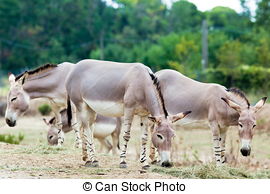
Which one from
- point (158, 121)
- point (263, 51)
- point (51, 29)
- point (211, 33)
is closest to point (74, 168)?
point (158, 121)

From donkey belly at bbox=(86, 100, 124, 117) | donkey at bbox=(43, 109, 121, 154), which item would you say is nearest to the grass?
donkey belly at bbox=(86, 100, 124, 117)

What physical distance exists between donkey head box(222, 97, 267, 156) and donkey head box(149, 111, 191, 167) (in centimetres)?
177

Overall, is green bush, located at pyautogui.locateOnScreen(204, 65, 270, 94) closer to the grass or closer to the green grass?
the grass

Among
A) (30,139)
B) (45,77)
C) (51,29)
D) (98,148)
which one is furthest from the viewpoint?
(51,29)

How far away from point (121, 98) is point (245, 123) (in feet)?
8.51

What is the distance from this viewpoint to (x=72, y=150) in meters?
14.5

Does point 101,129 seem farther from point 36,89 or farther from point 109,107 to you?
point 109,107

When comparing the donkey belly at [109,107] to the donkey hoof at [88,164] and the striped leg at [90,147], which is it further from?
the donkey hoof at [88,164]

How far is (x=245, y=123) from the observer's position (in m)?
12.0

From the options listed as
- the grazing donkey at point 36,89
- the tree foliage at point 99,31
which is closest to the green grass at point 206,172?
the grazing donkey at point 36,89

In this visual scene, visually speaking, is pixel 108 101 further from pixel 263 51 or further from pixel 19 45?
pixel 19 45

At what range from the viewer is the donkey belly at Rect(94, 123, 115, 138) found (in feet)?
55.2

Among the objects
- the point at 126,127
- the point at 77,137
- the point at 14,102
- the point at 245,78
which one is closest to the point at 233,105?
the point at 126,127

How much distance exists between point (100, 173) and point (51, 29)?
→ 204 ft
